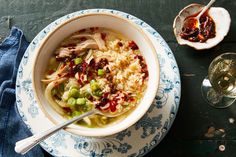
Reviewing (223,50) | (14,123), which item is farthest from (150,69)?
(14,123)

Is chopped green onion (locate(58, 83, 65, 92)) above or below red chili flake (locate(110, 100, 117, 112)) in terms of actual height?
above

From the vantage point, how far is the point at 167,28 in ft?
7.23

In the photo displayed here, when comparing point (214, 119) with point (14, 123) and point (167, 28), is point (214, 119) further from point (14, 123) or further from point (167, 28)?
point (14, 123)

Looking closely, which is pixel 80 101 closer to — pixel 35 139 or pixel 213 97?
pixel 35 139

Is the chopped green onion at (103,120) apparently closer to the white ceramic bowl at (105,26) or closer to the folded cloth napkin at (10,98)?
the white ceramic bowl at (105,26)

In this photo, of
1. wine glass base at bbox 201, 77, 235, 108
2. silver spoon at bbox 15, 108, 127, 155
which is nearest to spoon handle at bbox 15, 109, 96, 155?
silver spoon at bbox 15, 108, 127, 155

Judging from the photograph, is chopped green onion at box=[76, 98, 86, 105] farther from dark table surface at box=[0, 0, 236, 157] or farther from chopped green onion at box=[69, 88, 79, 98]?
dark table surface at box=[0, 0, 236, 157]

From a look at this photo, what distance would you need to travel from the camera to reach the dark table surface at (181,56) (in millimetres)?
2039

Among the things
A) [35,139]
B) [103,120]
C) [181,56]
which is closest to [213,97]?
[181,56]

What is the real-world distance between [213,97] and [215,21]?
0.44 meters

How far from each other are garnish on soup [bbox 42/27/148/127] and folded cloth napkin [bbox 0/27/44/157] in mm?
315

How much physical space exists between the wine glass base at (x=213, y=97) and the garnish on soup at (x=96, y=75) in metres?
0.48

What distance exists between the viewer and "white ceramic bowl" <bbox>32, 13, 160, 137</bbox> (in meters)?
1.67

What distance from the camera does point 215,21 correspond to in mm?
2227
